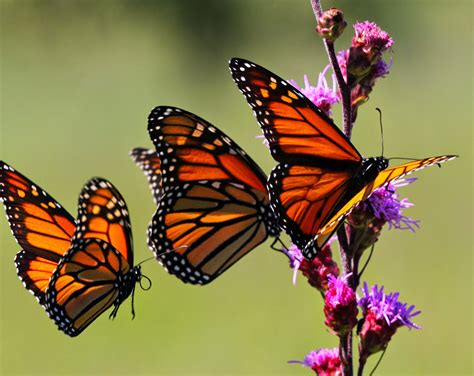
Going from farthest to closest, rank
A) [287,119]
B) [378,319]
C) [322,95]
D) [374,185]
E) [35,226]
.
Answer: [35,226] → [322,95] → [378,319] → [287,119] → [374,185]

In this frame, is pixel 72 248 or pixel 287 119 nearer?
pixel 287 119

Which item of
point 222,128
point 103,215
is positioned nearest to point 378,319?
point 103,215

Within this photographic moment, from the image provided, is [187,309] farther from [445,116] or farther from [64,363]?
[445,116]

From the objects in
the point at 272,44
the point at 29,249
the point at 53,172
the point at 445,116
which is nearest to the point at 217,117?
the point at 272,44

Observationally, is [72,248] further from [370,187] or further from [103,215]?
[370,187]

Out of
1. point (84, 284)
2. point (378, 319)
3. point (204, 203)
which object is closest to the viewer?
point (378, 319)

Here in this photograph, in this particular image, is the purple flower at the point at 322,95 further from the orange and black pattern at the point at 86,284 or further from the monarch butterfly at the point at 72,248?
the orange and black pattern at the point at 86,284
